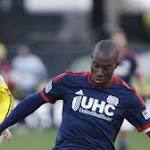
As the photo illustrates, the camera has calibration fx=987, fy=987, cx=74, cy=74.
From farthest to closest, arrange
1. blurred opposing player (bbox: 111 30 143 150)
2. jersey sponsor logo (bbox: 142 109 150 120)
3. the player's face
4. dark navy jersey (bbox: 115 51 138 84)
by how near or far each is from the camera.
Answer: dark navy jersey (bbox: 115 51 138 84), blurred opposing player (bbox: 111 30 143 150), jersey sponsor logo (bbox: 142 109 150 120), the player's face

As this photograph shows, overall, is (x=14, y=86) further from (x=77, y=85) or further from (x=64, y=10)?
(x=64, y=10)

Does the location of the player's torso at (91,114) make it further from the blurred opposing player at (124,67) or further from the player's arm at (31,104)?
the blurred opposing player at (124,67)

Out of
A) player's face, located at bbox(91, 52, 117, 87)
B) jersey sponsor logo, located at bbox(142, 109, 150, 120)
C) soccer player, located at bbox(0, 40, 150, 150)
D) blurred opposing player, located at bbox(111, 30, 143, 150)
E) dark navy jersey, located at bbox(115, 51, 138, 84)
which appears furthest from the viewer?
dark navy jersey, located at bbox(115, 51, 138, 84)

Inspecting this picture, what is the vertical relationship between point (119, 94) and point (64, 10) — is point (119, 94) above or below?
above

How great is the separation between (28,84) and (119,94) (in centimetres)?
1211

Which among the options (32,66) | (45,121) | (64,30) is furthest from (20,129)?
(64,30)

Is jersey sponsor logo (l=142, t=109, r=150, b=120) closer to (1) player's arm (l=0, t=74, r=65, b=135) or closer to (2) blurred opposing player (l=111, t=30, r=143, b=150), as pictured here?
(1) player's arm (l=0, t=74, r=65, b=135)

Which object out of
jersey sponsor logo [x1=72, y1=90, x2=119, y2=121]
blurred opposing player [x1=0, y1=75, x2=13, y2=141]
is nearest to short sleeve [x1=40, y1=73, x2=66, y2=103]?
jersey sponsor logo [x1=72, y1=90, x2=119, y2=121]

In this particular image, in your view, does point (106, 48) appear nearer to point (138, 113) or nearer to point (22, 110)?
point (138, 113)

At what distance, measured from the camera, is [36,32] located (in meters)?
29.9

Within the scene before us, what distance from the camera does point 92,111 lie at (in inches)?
343

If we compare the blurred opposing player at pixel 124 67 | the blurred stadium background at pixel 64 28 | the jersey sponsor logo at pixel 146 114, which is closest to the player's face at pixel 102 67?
the jersey sponsor logo at pixel 146 114

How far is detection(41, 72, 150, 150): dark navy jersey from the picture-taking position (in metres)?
8.67

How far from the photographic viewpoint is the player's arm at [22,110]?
348 inches
